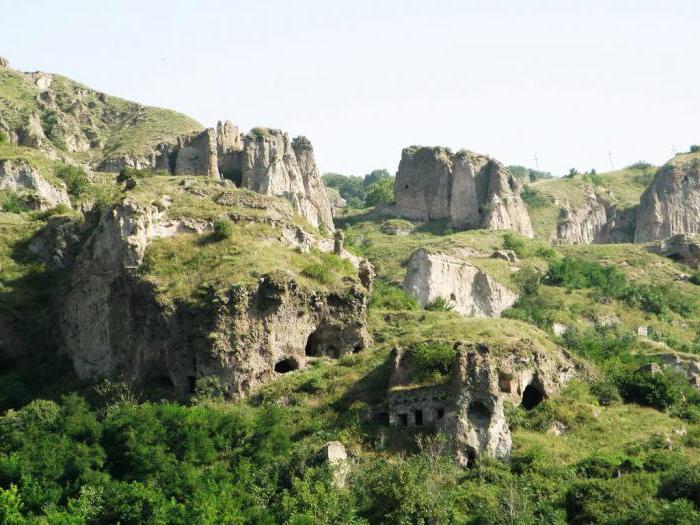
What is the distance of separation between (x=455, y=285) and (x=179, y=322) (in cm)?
3532

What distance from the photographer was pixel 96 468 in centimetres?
4931

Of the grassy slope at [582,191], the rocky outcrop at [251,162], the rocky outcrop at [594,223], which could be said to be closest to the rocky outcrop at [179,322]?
the rocky outcrop at [251,162]

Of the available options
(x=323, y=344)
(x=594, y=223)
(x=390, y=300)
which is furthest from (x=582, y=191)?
(x=323, y=344)

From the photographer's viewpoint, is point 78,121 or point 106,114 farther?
point 106,114

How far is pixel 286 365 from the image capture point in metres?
58.6

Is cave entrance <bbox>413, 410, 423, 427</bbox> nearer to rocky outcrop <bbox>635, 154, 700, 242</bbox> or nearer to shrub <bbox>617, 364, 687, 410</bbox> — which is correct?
shrub <bbox>617, 364, 687, 410</bbox>

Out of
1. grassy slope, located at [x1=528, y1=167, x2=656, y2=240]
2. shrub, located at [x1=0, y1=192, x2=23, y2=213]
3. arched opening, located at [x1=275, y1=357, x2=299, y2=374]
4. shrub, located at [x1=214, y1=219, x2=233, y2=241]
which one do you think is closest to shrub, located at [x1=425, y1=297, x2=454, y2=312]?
shrub, located at [x1=214, y1=219, x2=233, y2=241]

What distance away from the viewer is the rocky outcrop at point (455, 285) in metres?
85.5

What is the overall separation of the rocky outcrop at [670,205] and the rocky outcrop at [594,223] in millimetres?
5980

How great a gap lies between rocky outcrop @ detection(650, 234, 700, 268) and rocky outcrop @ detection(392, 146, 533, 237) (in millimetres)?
14916

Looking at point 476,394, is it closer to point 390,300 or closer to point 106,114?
point 390,300

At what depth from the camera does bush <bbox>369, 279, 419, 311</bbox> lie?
7125 cm

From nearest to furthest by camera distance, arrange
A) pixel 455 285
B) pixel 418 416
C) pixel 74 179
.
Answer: pixel 418 416 < pixel 455 285 < pixel 74 179

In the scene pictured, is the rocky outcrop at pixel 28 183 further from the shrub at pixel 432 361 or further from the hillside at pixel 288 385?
the shrub at pixel 432 361
